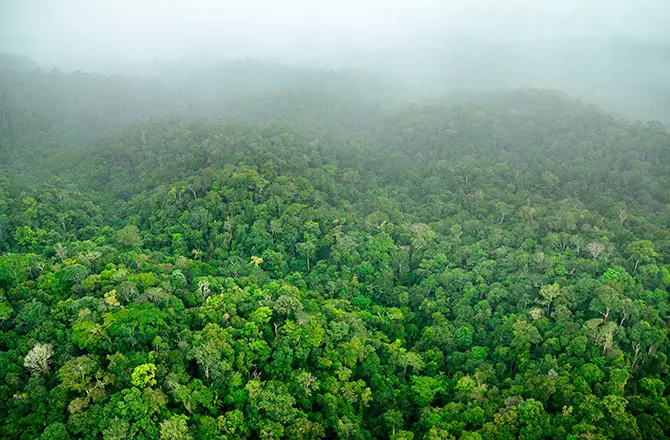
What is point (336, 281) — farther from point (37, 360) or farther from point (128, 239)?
point (37, 360)

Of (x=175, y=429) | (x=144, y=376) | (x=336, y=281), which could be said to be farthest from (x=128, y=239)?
(x=175, y=429)

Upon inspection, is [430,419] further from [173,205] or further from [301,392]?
[173,205]

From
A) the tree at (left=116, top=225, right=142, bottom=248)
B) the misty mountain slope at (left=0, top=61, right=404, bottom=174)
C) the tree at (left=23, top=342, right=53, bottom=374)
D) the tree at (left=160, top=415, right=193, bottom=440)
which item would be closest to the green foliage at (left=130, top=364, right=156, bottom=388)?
the tree at (left=160, top=415, right=193, bottom=440)

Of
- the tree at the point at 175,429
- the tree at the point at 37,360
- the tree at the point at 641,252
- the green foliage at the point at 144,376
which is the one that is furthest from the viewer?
the tree at the point at 641,252

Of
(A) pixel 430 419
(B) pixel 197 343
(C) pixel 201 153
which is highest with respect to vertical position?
(C) pixel 201 153

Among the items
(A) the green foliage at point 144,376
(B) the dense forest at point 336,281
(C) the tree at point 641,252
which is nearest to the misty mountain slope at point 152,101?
(B) the dense forest at point 336,281

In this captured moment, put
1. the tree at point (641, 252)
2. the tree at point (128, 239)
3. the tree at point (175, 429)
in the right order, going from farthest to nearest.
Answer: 1. the tree at point (128, 239)
2. the tree at point (641, 252)
3. the tree at point (175, 429)

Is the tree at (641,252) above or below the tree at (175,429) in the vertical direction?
above

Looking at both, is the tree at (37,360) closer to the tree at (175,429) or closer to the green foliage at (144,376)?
the green foliage at (144,376)

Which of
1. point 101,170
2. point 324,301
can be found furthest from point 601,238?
point 101,170
